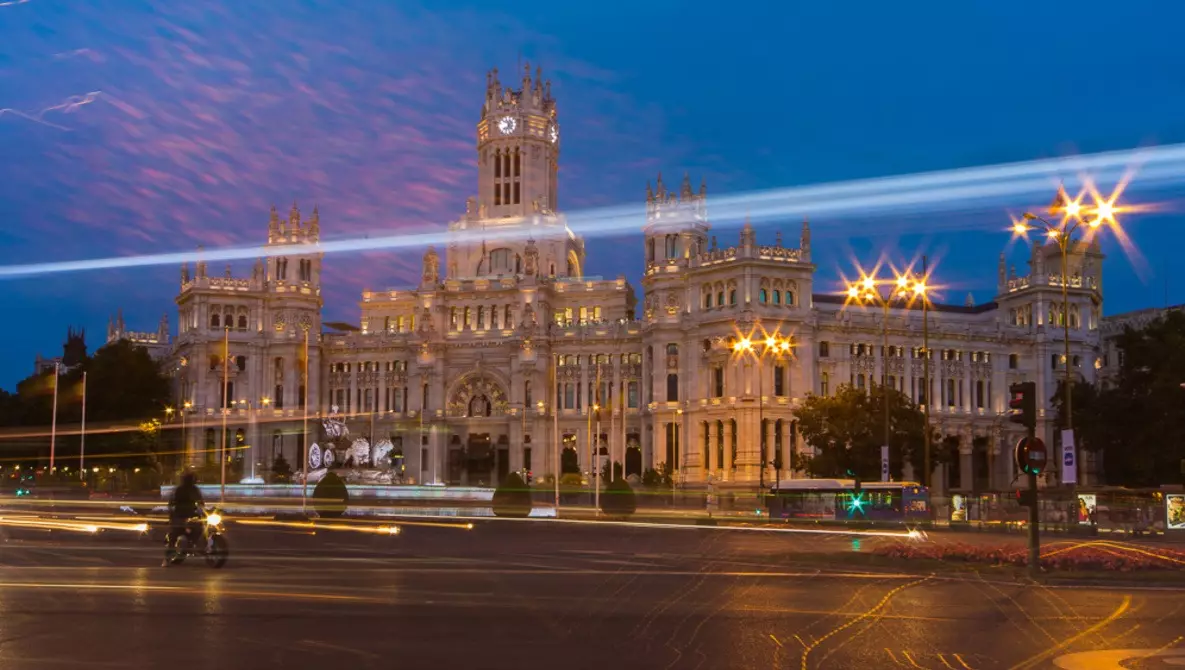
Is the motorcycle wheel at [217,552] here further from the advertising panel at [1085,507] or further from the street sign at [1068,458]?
the advertising panel at [1085,507]

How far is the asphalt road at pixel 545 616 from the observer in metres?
13.8

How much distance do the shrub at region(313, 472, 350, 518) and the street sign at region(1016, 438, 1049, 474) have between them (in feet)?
157

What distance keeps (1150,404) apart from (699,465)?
131 ft

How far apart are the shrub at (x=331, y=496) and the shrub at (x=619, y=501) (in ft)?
51.0

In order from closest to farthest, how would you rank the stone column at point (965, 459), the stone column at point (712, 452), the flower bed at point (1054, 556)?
1. the flower bed at point (1054, 556)
2. the stone column at point (712, 452)
3. the stone column at point (965, 459)

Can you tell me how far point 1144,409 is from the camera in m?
81.3

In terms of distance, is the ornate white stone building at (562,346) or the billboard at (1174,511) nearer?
the billboard at (1174,511)

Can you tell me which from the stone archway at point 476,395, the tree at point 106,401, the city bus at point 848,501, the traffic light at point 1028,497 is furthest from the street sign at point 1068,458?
the tree at point 106,401

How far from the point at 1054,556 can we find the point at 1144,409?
60.5 metres

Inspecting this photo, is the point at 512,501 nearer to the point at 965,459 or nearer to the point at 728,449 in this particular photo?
the point at 728,449

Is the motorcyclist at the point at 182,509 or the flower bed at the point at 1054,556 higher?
the motorcyclist at the point at 182,509

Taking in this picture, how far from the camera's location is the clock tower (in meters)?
133

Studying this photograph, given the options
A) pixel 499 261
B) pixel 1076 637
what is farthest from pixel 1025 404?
pixel 499 261

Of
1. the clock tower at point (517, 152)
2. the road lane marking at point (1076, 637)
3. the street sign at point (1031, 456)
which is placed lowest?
the road lane marking at point (1076, 637)
